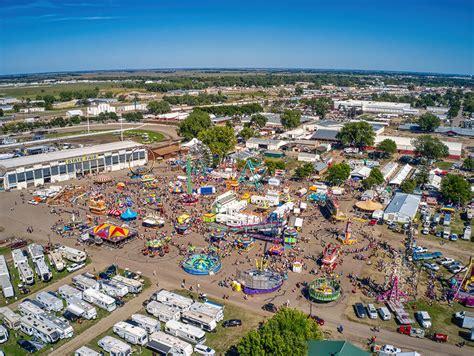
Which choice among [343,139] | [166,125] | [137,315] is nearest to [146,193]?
[137,315]

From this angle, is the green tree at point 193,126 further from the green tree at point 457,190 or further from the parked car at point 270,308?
the parked car at point 270,308

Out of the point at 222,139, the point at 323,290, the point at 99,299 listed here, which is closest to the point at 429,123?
the point at 222,139

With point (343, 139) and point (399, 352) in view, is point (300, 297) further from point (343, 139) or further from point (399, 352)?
point (343, 139)

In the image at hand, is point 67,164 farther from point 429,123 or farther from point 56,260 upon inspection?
point 429,123

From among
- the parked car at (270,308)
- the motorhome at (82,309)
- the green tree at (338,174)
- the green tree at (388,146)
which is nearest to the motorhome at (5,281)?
the motorhome at (82,309)

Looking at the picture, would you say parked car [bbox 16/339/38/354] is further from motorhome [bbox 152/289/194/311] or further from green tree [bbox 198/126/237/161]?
green tree [bbox 198/126/237/161]

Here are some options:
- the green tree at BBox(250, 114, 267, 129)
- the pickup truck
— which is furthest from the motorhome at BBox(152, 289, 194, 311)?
the green tree at BBox(250, 114, 267, 129)

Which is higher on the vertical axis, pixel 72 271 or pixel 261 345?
pixel 261 345
